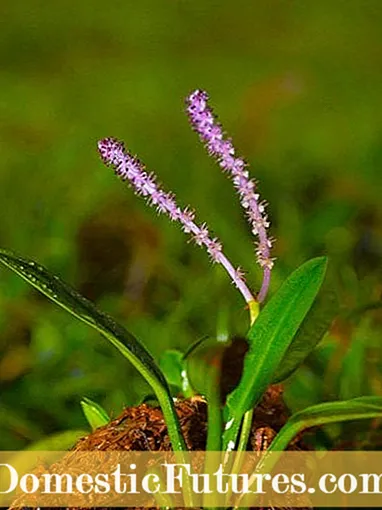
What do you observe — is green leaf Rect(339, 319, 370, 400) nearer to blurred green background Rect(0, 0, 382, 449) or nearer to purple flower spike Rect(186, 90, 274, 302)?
blurred green background Rect(0, 0, 382, 449)

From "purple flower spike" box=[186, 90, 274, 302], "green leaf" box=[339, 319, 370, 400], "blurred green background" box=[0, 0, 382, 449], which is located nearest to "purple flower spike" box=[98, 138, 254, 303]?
"purple flower spike" box=[186, 90, 274, 302]

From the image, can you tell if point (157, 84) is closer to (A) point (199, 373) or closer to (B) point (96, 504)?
(A) point (199, 373)

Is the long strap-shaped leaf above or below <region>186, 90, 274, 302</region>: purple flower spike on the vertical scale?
below

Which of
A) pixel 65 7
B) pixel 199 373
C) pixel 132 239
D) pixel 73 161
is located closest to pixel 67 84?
pixel 65 7

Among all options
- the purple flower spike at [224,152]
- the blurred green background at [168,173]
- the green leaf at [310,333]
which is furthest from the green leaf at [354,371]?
the purple flower spike at [224,152]

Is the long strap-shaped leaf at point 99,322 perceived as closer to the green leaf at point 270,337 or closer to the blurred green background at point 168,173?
the green leaf at point 270,337
